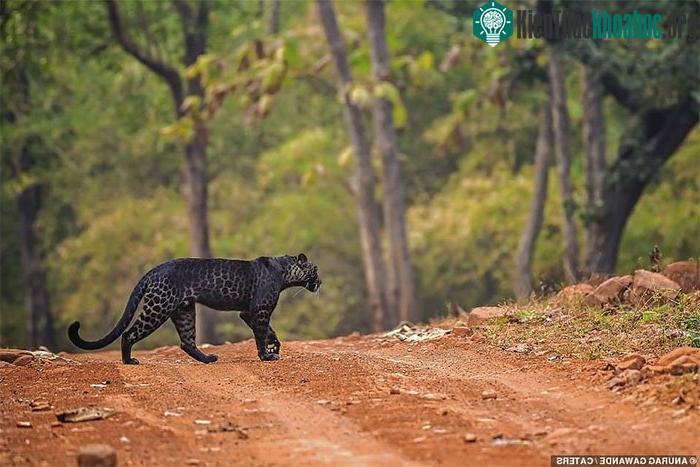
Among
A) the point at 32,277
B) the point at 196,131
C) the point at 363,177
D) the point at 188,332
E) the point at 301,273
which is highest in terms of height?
the point at 196,131

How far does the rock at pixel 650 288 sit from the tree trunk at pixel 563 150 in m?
12.4

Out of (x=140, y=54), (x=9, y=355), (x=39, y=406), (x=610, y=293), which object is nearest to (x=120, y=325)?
(x=9, y=355)

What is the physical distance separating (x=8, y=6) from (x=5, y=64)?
16.9 ft

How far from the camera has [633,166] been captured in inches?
1032

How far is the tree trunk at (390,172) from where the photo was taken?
27.8 meters

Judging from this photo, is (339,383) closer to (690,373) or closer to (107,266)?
(690,373)

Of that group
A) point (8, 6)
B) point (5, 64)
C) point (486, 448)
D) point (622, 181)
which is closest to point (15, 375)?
point (486, 448)

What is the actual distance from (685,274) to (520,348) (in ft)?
10.2

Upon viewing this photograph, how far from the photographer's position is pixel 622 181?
2658 centimetres

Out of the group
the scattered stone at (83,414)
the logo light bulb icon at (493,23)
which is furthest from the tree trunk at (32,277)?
the scattered stone at (83,414)

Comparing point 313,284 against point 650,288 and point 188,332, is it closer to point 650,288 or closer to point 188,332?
point 188,332

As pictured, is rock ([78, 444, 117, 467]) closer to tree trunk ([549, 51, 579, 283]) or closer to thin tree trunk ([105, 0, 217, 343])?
tree trunk ([549, 51, 579, 283])

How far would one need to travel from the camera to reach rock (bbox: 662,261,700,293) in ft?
48.6

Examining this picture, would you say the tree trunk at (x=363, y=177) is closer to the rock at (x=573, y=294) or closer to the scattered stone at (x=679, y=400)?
the rock at (x=573, y=294)
